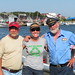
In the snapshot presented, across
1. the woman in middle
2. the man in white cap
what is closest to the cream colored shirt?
the man in white cap

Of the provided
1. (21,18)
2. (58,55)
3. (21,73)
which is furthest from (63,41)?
(21,18)

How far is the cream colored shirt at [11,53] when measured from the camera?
14.2 feet

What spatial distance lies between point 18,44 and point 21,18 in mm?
120907

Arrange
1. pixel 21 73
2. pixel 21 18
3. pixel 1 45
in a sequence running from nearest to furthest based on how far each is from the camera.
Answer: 1. pixel 1 45
2. pixel 21 73
3. pixel 21 18

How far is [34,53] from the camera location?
443cm

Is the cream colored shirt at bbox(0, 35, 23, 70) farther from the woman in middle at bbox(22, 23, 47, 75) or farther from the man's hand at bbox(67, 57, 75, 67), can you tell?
the man's hand at bbox(67, 57, 75, 67)

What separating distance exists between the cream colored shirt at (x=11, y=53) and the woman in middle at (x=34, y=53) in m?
0.15

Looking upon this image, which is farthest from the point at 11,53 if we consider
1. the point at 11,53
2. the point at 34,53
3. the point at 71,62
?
the point at 71,62

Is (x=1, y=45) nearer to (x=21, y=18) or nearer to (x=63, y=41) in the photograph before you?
(x=63, y=41)

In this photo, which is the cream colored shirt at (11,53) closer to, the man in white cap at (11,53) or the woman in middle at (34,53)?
the man in white cap at (11,53)

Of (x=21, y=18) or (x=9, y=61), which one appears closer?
(x=9, y=61)

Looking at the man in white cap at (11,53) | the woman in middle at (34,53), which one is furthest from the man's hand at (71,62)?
the man in white cap at (11,53)

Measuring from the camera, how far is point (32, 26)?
Result: 4.50m

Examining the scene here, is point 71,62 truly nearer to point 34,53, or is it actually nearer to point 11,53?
point 34,53
